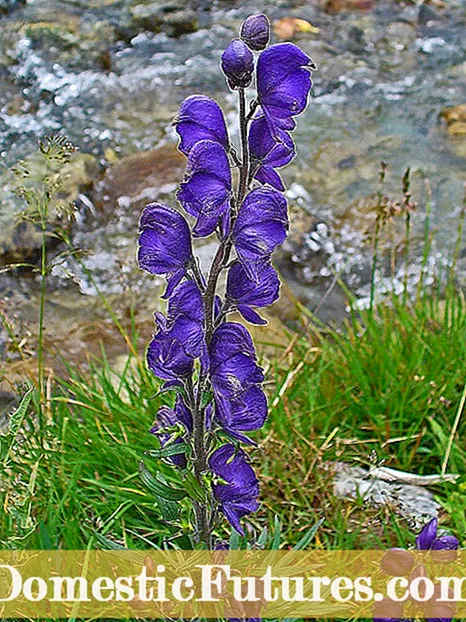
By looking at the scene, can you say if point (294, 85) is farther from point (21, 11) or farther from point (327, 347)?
point (21, 11)

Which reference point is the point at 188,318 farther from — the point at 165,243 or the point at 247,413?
the point at 247,413

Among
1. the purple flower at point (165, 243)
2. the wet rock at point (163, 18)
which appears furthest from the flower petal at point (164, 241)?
the wet rock at point (163, 18)

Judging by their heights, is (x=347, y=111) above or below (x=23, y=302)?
above

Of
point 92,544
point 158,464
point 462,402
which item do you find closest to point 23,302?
point 158,464

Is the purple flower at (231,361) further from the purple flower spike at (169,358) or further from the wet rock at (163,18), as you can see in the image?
the wet rock at (163,18)

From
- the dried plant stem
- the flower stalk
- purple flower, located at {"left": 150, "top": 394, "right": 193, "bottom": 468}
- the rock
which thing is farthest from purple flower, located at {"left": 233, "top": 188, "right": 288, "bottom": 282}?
the rock

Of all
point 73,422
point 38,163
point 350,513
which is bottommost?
point 350,513
